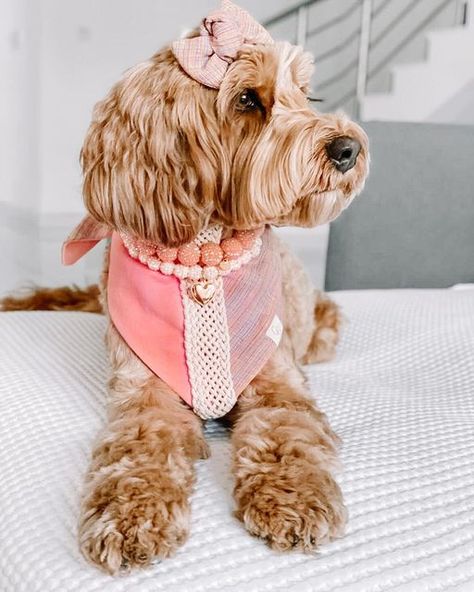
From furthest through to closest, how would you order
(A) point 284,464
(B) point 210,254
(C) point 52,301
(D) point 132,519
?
(C) point 52,301 → (B) point 210,254 → (A) point 284,464 → (D) point 132,519

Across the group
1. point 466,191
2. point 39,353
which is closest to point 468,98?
point 466,191

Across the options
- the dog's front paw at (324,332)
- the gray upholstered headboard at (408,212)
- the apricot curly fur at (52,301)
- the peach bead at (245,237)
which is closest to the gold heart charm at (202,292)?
the peach bead at (245,237)

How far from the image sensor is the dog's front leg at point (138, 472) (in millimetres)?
942

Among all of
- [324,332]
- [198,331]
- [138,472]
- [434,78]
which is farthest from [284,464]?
[434,78]

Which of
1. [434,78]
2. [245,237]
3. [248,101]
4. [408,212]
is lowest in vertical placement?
[408,212]

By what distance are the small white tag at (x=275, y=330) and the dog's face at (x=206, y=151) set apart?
236 millimetres

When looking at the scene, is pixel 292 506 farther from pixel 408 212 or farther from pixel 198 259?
pixel 408 212

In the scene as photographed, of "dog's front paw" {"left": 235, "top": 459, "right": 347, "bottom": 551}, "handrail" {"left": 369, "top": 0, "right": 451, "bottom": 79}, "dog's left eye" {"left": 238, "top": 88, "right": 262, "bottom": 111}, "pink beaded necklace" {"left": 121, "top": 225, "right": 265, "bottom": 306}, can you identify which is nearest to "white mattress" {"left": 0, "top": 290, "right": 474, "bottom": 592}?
"dog's front paw" {"left": 235, "top": 459, "right": 347, "bottom": 551}

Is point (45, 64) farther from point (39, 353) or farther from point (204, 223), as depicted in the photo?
point (204, 223)

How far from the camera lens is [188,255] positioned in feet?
4.28

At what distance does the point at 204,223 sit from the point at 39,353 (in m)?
0.66

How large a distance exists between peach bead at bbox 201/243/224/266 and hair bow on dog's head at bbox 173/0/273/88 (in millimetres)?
285

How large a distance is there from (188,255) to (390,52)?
19.9ft

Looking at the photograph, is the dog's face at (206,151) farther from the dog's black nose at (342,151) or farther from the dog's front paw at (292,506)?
the dog's front paw at (292,506)
